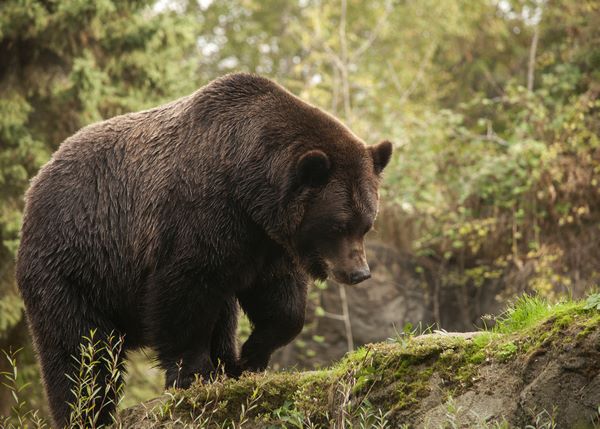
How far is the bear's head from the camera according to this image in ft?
18.4

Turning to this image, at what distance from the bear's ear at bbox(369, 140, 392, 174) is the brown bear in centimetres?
1

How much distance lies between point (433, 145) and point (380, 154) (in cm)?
859

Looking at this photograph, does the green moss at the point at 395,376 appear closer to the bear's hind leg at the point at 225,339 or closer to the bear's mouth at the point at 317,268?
the bear's mouth at the point at 317,268

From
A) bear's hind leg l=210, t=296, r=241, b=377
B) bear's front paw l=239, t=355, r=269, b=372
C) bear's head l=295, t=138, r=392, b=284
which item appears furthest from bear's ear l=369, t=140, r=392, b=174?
bear's front paw l=239, t=355, r=269, b=372

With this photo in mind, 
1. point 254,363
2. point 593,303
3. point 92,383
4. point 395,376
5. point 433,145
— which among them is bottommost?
point 433,145

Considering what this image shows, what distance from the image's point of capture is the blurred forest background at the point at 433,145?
1064 cm

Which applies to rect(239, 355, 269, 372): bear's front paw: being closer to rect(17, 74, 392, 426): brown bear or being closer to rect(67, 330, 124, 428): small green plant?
rect(17, 74, 392, 426): brown bear

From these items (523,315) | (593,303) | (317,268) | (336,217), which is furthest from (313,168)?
(593,303)

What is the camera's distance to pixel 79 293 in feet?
19.3

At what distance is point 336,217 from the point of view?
561cm

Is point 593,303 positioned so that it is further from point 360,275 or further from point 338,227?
point 338,227

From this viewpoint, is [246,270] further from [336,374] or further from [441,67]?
[441,67]

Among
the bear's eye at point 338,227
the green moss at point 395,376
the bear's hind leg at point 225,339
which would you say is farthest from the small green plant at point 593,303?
the bear's hind leg at point 225,339

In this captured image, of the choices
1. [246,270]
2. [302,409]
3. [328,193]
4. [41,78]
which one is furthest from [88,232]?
[41,78]
